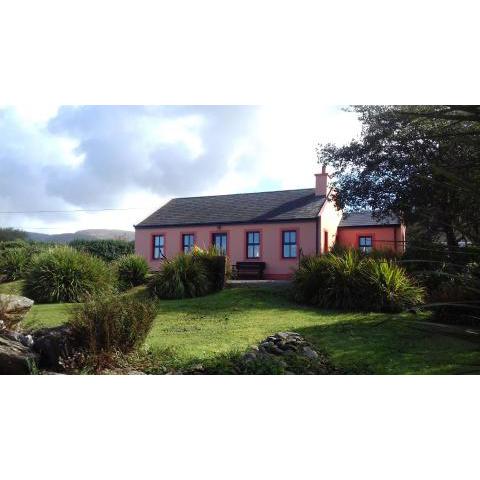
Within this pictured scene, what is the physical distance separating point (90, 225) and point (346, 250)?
3491mm

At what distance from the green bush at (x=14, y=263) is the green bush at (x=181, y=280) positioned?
178 cm

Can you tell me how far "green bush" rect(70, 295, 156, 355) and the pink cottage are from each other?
11.7 ft

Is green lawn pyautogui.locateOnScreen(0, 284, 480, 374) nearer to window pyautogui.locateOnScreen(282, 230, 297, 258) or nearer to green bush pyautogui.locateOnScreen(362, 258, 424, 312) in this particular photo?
green bush pyautogui.locateOnScreen(362, 258, 424, 312)

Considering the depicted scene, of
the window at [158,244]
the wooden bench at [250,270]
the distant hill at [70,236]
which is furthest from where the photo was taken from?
the window at [158,244]

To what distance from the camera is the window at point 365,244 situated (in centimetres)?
700

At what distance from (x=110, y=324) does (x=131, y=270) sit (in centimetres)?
427

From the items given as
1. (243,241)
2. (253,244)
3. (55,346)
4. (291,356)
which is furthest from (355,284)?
(55,346)

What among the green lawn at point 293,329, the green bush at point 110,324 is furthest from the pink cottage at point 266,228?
the green bush at point 110,324

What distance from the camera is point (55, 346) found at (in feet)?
12.0

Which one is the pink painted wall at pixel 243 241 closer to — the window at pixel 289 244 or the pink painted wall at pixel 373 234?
the window at pixel 289 244

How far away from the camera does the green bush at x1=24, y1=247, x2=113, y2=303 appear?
21.6ft

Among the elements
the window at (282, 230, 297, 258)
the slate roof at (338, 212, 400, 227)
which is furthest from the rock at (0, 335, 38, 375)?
the slate roof at (338, 212, 400, 227)
